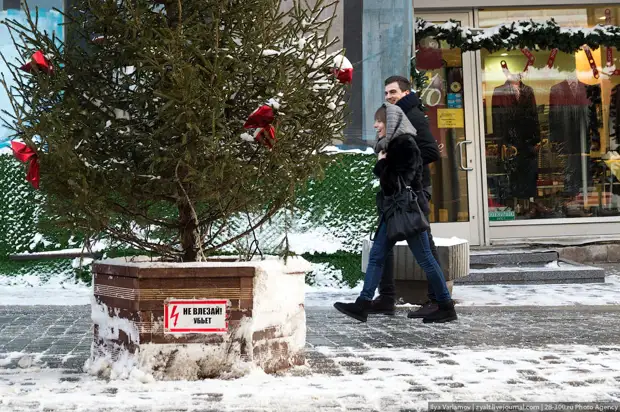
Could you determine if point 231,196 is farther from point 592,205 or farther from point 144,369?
point 592,205

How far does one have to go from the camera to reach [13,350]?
616cm

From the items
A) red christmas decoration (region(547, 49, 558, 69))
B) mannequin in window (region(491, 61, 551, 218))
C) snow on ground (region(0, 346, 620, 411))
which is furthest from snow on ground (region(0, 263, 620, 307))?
red christmas decoration (region(547, 49, 558, 69))

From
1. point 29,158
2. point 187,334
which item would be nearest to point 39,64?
point 29,158

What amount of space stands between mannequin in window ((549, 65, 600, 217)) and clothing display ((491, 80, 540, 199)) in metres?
0.33

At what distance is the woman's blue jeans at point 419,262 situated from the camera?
7.49m

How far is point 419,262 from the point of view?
7605mm

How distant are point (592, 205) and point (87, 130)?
1039 centimetres

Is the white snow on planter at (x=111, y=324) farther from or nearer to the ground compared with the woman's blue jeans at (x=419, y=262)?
nearer to the ground

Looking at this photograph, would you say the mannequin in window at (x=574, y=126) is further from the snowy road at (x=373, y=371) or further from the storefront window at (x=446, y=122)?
the snowy road at (x=373, y=371)

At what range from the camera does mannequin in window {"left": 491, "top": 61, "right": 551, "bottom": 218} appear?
13.6m

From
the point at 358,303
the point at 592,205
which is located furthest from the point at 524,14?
the point at 358,303

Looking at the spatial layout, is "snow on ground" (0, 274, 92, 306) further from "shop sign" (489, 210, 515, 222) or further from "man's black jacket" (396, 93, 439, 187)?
"shop sign" (489, 210, 515, 222)

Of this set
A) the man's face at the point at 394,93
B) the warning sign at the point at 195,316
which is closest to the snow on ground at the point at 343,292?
the man's face at the point at 394,93

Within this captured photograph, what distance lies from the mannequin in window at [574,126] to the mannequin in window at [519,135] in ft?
1.14
